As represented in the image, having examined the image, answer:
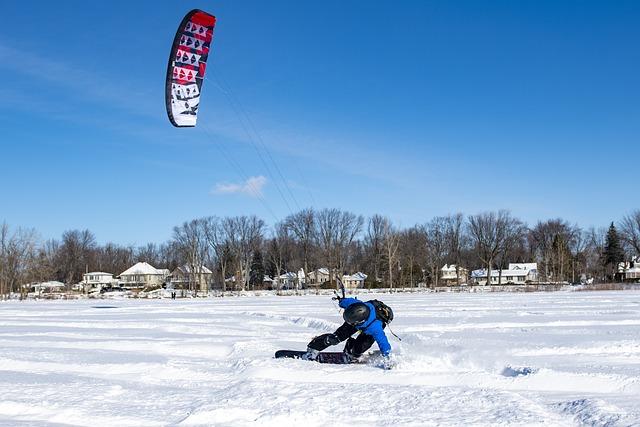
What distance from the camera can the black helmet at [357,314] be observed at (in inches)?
285

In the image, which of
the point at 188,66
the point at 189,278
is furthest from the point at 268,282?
the point at 188,66

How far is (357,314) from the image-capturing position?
724 cm

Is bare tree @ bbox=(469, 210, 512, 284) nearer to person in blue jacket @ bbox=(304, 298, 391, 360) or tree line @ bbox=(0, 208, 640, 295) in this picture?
tree line @ bbox=(0, 208, 640, 295)

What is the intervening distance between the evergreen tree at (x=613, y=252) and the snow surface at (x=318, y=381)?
71061 millimetres

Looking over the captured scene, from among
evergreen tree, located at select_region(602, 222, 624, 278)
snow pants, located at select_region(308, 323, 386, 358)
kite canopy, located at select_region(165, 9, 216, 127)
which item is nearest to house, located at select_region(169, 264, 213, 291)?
evergreen tree, located at select_region(602, 222, 624, 278)

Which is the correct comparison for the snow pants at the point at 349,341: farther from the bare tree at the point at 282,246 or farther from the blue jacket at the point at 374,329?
the bare tree at the point at 282,246

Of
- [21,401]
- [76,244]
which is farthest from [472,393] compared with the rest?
[76,244]

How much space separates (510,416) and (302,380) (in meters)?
2.50

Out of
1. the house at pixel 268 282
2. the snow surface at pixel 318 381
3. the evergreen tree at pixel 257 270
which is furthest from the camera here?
the house at pixel 268 282

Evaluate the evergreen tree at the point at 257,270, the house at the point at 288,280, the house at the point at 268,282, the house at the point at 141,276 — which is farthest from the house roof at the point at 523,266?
the house at the point at 141,276

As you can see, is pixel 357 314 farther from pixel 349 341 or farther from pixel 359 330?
pixel 349 341

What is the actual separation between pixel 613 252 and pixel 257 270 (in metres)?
47.9

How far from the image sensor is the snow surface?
191 inches

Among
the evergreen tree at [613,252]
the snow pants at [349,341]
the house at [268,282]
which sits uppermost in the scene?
the evergreen tree at [613,252]
